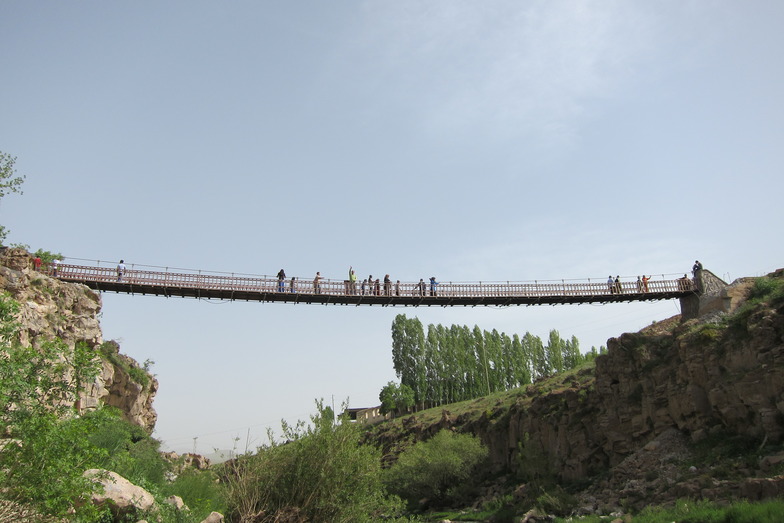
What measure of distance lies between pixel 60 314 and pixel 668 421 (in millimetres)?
36028

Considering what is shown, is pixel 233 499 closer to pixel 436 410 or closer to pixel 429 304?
pixel 429 304

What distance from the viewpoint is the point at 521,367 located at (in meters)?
88.3

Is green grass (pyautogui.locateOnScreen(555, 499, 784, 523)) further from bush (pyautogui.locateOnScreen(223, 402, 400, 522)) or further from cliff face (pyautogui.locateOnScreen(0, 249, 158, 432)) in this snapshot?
cliff face (pyautogui.locateOnScreen(0, 249, 158, 432))

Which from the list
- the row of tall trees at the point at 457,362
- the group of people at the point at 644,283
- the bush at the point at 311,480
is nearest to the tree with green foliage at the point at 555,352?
the row of tall trees at the point at 457,362

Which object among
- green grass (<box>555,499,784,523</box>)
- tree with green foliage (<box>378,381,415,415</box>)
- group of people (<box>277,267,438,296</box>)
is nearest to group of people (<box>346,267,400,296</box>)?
group of people (<box>277,267,438,296</box>)

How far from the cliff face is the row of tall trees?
51.5 meters

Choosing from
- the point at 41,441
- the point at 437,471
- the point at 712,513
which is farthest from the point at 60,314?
the point at 437,471

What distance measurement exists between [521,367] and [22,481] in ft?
266

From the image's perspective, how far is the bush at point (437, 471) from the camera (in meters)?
53.5

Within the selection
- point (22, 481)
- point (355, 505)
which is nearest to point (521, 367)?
point (355, 505)

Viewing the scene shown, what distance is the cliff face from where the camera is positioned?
2731 centimetres

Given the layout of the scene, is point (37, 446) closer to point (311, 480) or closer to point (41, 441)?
point (41, 441)

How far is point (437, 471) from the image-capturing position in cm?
5356

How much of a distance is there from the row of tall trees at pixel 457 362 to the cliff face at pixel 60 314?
5149 cm
